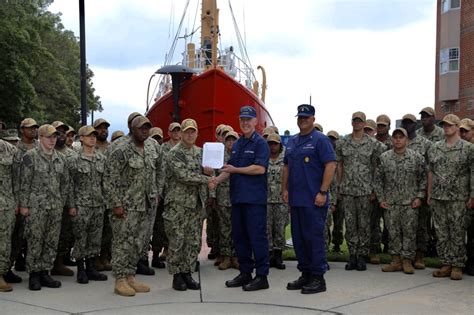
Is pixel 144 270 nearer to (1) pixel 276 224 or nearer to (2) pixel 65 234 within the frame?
(2) pixel 65 234

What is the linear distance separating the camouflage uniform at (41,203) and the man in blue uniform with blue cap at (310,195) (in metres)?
2.67

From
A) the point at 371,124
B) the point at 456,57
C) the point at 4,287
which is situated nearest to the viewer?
the point at 4,287

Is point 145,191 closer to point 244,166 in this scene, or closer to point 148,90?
point 244,166

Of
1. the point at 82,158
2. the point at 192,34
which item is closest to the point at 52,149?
the point at 82,158

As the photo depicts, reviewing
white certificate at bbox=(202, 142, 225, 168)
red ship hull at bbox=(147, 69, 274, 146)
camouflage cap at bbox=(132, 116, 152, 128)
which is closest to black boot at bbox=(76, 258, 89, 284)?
camouflage cap at bbox=(132, 116, 152, 128)

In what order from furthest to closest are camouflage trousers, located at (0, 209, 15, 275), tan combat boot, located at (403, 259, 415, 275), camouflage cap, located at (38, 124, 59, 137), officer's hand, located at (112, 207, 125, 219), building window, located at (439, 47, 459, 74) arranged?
building window, located at (439, 47, 459, 74), tan combat boot, located at (403, 259, 415, 275), camouflage cap, located at (38, 124, 59, 137), camouflage trousers, located at (0, 209, 15, 275), officer's hand, located at (112, 207, 125, 219)

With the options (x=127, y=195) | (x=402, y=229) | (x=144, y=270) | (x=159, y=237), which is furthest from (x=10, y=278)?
(x=402, y=229)

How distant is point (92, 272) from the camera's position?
270 inches

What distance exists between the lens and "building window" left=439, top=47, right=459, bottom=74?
87.2ft

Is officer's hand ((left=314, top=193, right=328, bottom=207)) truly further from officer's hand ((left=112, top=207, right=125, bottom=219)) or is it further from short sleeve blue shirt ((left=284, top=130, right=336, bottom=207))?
officer's hand ((left=112, top=207, right=125, bottom=219))

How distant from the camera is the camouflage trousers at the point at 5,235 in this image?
20.1 feet

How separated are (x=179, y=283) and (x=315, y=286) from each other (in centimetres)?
148

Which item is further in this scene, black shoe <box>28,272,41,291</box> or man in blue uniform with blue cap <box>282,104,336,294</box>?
black shoe <box>28,272,41,291</box>

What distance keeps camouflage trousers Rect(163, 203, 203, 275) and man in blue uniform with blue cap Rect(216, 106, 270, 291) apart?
0.45m
